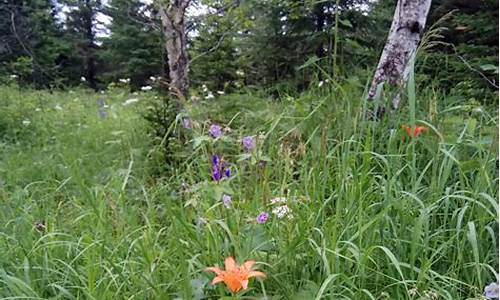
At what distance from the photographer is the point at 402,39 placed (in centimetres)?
239

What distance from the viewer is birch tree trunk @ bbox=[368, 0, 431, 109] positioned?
236 cm

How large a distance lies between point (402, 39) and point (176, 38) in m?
2.01

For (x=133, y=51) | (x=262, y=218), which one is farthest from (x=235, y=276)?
(x=133, y=51)

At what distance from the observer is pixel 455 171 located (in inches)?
69.6

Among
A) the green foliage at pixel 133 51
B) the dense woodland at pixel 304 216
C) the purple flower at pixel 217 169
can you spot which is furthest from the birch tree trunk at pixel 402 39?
the green foliage at pixel 133 51

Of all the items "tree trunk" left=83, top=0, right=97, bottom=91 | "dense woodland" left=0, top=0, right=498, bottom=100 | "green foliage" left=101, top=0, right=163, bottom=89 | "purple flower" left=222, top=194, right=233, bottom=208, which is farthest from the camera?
"tree trunk" left=83, top=0, right=97, bottom=91

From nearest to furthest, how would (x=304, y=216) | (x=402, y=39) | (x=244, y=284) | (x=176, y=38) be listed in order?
(x=244, y=284), (x=304, y=216), (x=402, y=39), (x=176, y=38)

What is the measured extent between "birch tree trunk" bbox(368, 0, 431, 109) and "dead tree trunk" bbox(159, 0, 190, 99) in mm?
1781

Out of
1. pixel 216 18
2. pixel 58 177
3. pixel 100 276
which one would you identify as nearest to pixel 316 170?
pixel 100 276

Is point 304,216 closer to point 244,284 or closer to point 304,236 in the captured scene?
point 304,236

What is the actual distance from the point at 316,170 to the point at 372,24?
5344 millimetres

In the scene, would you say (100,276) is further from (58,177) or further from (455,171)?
(58,177)

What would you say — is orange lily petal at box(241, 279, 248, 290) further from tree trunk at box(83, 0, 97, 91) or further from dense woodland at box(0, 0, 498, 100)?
tree trunk at box(83, 0, 97, 91)

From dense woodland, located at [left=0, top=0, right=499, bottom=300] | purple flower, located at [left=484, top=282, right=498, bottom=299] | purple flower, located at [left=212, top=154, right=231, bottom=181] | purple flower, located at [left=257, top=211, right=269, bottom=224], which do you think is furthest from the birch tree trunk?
purple flower, located at [left=484, top=282, right=498, bottom=299]
